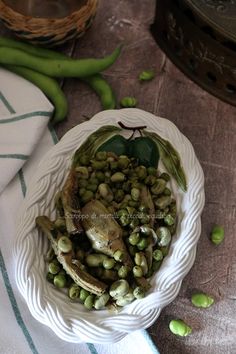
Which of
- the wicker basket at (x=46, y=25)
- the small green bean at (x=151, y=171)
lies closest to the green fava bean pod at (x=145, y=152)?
the small green bean at (x=151, y=171)

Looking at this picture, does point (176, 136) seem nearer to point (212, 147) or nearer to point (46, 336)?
point (212, 147)

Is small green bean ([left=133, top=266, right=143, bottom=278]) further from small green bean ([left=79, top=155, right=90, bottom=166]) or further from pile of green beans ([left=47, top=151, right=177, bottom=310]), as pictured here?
small green bean ([left=79, top=155, right=90, bottom=166])

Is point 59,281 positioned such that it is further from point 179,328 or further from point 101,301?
point 179,328

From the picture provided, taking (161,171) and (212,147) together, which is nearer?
(161,171)

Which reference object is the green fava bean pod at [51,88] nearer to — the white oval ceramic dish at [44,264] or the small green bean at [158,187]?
the white oval ceramic dish at [44,264]

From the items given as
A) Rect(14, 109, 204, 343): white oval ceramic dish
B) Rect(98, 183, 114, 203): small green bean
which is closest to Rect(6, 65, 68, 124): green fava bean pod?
Rect(14, 109, 204, 343): white oval ceramic dish

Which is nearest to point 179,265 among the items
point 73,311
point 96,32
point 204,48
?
point 73,311
